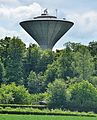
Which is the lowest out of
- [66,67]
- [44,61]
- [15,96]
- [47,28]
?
[15,96]

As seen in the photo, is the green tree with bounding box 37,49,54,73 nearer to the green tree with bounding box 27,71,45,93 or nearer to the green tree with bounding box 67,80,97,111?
the green tree with bounding box 27,71,45,93

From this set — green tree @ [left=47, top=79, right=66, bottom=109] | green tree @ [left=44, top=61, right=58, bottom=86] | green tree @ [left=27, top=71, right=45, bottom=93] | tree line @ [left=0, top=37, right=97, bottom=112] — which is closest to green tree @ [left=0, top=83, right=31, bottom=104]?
tree line @ [left=0, top=37, right=97, bottom=112]

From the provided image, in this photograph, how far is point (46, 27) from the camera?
116 meters

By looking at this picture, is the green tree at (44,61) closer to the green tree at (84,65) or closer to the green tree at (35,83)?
the green tree at (35,83)

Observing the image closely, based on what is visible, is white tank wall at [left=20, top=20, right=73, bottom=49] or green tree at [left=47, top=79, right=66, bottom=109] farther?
white tank wall at [left=20, top=20, right=73, bottom=49]

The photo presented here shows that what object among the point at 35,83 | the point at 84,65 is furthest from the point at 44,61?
the point at 84,65

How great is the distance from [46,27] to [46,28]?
25 centimetres

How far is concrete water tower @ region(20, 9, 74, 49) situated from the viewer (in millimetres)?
115125

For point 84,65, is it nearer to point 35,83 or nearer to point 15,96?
point 35,83

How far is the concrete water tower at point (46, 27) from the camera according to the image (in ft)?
378

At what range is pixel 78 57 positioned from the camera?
8650 cm

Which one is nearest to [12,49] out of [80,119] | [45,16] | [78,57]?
[78,57]

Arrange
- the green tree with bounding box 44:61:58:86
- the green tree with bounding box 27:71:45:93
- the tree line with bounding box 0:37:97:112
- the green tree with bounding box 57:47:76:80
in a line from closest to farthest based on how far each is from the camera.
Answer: the tree line with bounding box 0:37:97:112 → the green tree with bounding box 57:47:76:80 → the green tree with bounding box 44:61:58:86 → the green tree with bounding box 27:71:45:93

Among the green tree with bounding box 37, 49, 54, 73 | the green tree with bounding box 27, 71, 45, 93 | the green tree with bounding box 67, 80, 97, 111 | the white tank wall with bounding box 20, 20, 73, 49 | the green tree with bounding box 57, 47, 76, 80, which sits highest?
the white tank wall with bounding box 20, 20, 73, 49
